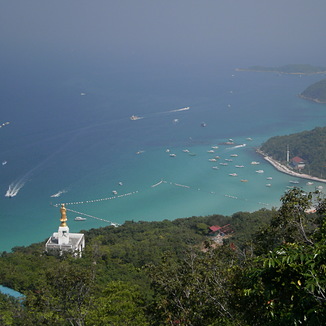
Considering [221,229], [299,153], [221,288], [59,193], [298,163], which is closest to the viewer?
[221,288]

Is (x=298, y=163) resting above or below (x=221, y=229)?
below

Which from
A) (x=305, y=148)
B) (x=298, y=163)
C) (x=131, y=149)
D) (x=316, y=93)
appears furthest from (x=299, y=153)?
(x=316, y=93)

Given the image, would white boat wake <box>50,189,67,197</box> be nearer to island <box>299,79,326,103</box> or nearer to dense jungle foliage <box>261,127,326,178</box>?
dense jungle foliage <box>261,127,326,178</box>

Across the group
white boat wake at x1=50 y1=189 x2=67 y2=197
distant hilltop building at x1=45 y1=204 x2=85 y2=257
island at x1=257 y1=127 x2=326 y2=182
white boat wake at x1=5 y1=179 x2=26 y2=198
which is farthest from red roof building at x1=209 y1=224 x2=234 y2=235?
island at x1=257 y1=127 x2=326 y2=182

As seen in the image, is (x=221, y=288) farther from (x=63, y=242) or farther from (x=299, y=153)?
(x=299, y=153)

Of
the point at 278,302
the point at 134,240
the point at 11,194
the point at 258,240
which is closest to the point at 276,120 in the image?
the point at 11,194
